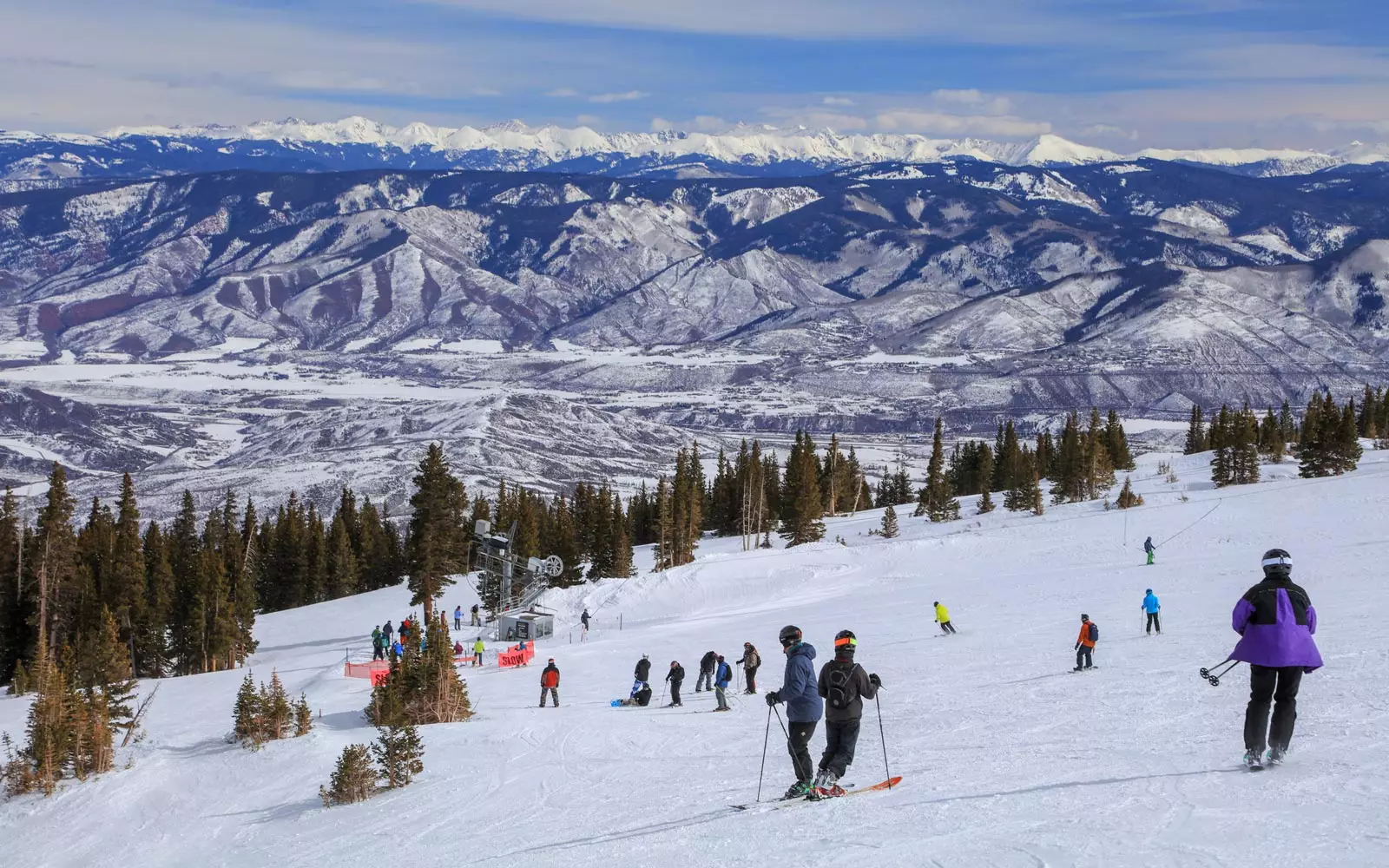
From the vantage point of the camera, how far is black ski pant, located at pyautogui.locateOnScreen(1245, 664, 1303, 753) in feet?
38.8

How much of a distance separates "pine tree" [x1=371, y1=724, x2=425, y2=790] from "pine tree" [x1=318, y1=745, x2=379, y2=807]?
0.98 ft

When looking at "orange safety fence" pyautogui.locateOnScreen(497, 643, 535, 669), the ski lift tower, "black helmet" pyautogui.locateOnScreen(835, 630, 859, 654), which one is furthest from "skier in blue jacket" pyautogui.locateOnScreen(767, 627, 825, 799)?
the ski lift tower

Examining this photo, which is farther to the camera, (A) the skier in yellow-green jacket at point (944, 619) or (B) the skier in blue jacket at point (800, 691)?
(A) the skier in yellow-green jacket at point (944, 619)

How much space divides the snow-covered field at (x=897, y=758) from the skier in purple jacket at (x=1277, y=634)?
991 mm

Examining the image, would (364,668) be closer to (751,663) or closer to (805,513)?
(751,663)

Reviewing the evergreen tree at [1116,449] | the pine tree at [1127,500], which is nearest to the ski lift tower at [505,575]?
the pine tree at [1127,500]

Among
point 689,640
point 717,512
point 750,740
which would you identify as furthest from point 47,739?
point 717,512

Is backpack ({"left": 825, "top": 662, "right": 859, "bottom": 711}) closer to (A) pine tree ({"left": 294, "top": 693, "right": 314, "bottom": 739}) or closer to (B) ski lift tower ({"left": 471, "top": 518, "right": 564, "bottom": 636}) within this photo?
(A) pine tree ({"left": 294, "top": 693, "right": 314, "bottom": 739})

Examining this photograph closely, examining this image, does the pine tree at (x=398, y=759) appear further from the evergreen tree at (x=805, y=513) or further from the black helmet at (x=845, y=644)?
the evergreen tree at (x=805, y=513)

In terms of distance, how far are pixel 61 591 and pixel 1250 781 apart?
2212 inches

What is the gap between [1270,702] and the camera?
482 inches

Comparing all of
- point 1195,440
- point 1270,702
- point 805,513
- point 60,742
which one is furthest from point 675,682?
point 1195,440

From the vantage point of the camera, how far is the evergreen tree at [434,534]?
56.1 metres

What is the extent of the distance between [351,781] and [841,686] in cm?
1011
